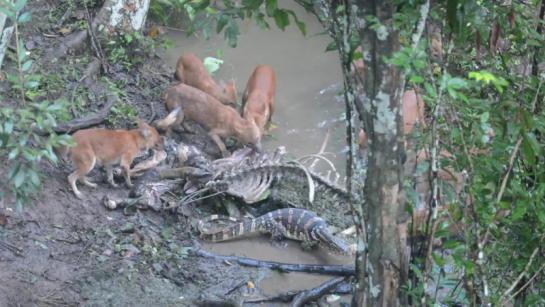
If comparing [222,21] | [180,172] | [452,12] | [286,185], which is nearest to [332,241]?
[286,185]

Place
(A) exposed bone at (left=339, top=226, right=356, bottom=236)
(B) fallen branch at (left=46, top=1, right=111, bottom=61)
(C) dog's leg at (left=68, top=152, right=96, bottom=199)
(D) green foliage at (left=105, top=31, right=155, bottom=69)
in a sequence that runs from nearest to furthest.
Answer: (C) dog's leg at (left=68, top=152, right=96, bottom=199)
(A) exposed bone at (left=339, top=226, right=356, bottom=236)
(B) fallen branch at (left=46, top=1, right=111, bottom=61)
(D) green foliage at (left=105, top=31, right=155, bottom=69)

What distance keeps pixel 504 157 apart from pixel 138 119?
4793 mm

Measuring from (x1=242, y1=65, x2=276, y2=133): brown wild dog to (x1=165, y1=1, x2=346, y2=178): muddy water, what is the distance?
23 cm

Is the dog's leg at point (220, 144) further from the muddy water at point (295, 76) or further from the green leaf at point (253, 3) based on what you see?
the green leaf at point (253, 3)

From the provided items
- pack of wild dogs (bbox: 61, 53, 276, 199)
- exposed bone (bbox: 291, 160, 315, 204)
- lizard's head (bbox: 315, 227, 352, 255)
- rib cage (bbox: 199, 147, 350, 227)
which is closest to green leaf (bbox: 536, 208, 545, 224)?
lizard's head (bbox: 315, 227, 352, 255)

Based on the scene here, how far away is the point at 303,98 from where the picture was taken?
9.89 meters

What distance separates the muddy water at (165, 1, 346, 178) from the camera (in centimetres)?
905

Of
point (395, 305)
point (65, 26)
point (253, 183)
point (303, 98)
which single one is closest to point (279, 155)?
point (253, 183)

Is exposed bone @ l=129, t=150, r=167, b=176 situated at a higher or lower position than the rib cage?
higher

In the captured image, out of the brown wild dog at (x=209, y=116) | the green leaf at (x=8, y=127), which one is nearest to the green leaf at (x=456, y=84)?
the green leaf at (x=8, y=127)

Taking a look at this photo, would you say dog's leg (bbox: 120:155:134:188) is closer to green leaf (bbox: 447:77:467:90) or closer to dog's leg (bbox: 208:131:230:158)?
dog's leg (bbox: 208:131:230:158)

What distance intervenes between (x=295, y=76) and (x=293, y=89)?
39cm

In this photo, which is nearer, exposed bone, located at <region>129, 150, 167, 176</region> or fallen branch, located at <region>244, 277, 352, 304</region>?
fallen branch, located at <region>244, 277, 352, 304</region>

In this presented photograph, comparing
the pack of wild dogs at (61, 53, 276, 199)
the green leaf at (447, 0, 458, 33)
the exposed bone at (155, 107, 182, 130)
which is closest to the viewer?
the green leaf at (447, 0, 458, 33)
